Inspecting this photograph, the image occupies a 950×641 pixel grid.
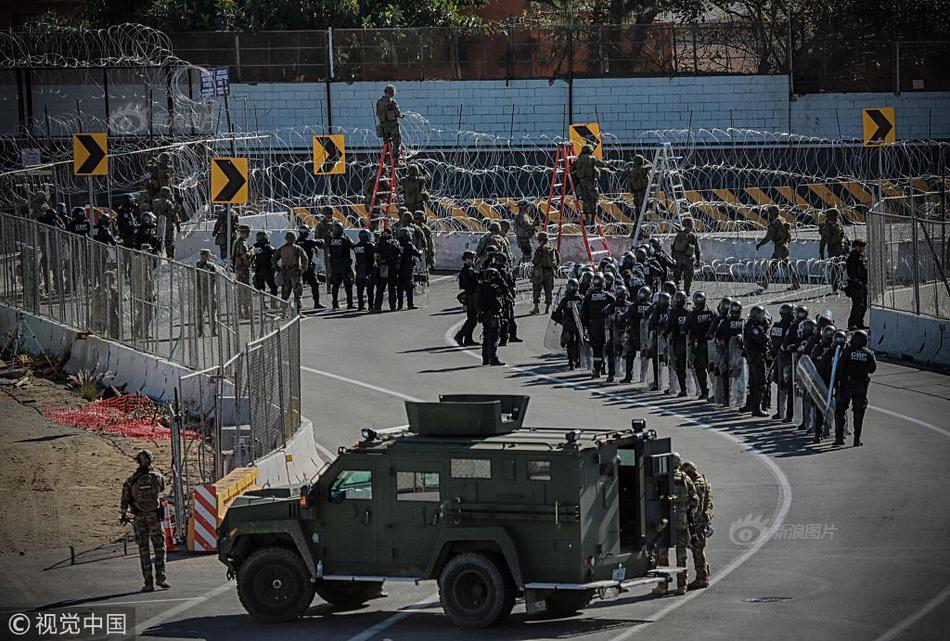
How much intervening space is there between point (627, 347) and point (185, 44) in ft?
83.0

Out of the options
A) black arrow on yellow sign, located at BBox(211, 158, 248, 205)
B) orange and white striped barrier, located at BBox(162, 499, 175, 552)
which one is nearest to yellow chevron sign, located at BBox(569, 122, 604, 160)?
black arrow on yellow sign, located at BBox(211, 158, 248, 205)

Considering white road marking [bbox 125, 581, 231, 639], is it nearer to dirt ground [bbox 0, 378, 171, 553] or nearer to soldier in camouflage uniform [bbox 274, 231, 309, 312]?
dirt ground [bbox 0, 378, 171, 553]

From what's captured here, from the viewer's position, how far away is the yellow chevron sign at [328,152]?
38031 millimetres

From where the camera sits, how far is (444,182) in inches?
1737

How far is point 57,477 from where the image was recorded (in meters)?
20.0

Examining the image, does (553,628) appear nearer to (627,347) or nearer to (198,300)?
(198,300)

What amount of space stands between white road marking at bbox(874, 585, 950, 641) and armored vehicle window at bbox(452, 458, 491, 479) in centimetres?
319

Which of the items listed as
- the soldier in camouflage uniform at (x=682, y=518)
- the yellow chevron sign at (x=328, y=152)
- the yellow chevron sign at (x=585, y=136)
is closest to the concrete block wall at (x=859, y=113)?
the yellow chevron sign at (x=585, y=136)

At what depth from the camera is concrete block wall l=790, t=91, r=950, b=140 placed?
47.0 meters

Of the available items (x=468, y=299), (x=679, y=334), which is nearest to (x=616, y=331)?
(x=679, y=334)

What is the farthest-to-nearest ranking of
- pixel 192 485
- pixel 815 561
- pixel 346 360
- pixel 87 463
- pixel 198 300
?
1. pixel 346 360
2. pixel 198 300
3. pixel 87 463
4. pixel 192 485
5. pixel 815 561

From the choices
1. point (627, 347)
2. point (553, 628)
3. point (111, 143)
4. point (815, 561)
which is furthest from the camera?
point (111, 143)

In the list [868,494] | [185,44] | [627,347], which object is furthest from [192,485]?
[185,44]

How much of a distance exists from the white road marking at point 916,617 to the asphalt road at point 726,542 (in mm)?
16
